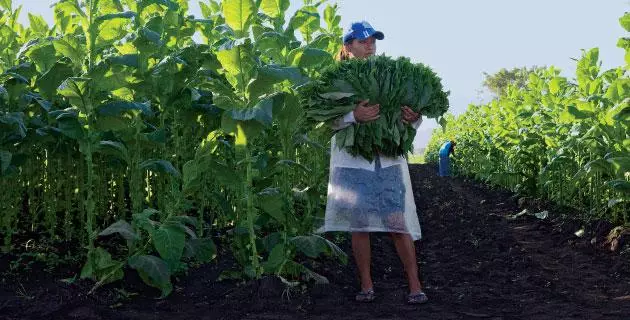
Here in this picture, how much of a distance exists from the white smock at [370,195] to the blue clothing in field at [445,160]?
52.9 ft

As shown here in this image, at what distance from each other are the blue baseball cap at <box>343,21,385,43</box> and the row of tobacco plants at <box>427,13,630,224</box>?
2.82 meters

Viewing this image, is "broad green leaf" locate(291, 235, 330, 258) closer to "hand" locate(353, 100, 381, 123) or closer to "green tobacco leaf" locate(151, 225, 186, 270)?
"green tobacco leaf" locate(151, 225, 186, 270)

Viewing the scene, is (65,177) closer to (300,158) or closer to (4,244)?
(4,244)

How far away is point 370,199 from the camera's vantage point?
15.9 ft

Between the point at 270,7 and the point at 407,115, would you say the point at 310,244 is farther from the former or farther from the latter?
the point at 270,7

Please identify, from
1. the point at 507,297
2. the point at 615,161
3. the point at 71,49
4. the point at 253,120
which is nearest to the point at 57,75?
the point at 71,49

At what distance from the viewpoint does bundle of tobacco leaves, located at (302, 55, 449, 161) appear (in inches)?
188

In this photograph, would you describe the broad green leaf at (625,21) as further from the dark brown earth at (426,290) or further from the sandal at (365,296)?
the sandal at (365,296)

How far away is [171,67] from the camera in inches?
213

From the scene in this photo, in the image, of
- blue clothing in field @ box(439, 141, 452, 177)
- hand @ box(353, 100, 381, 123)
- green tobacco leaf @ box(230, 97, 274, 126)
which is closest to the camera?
green tobacco leaf @ box(230, 97, 274, 126)

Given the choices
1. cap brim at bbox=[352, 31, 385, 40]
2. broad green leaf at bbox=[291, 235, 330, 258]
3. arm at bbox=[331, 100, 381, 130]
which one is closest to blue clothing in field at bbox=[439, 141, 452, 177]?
cap brim at bbox=[352, 31, 385, 40]

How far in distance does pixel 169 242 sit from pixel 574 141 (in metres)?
5.33

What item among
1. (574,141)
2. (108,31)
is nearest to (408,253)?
(108,31)

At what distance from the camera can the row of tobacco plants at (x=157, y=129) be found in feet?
15.7
